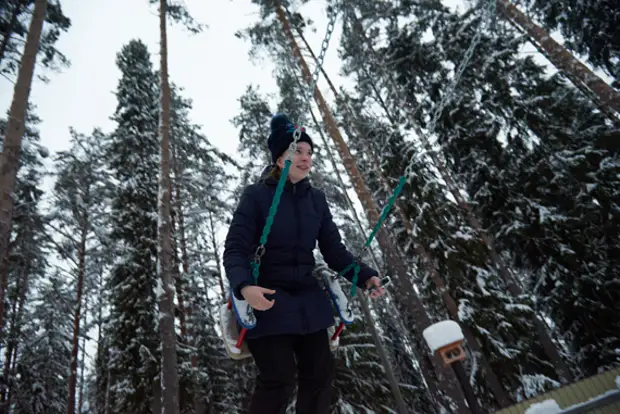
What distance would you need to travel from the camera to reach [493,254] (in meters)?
13.5

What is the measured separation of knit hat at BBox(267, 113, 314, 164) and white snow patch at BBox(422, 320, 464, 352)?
5.05 m

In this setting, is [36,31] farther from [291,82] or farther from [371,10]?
[371,10]

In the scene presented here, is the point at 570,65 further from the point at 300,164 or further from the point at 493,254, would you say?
the point at 300,164

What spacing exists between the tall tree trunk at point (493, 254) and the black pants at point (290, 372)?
35.0 ft

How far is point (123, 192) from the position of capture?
13336mm

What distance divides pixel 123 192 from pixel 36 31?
656cm

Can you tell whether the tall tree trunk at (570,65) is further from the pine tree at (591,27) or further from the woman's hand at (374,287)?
the woman's hand at (374,287)

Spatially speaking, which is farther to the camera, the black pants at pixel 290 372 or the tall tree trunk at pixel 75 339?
the tall tree trunk at pixel 75 339

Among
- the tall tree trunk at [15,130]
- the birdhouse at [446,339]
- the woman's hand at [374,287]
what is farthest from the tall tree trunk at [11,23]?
the birdhouse at [446,339]

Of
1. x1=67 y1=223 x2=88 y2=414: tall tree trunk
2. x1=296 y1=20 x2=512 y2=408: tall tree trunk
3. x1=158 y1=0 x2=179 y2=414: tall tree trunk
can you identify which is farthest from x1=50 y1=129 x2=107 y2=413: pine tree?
x1=296 y1=20 x2=512 y2=408: tall tree trunk

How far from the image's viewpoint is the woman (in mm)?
2139

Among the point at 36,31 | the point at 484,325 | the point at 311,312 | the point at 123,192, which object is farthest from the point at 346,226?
the point at 311,312

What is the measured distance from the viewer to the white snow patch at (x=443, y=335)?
20.7ft

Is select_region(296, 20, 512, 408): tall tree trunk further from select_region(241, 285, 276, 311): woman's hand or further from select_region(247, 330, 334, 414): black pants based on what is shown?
select_region(241, 285, 276, 311): woman's hand
